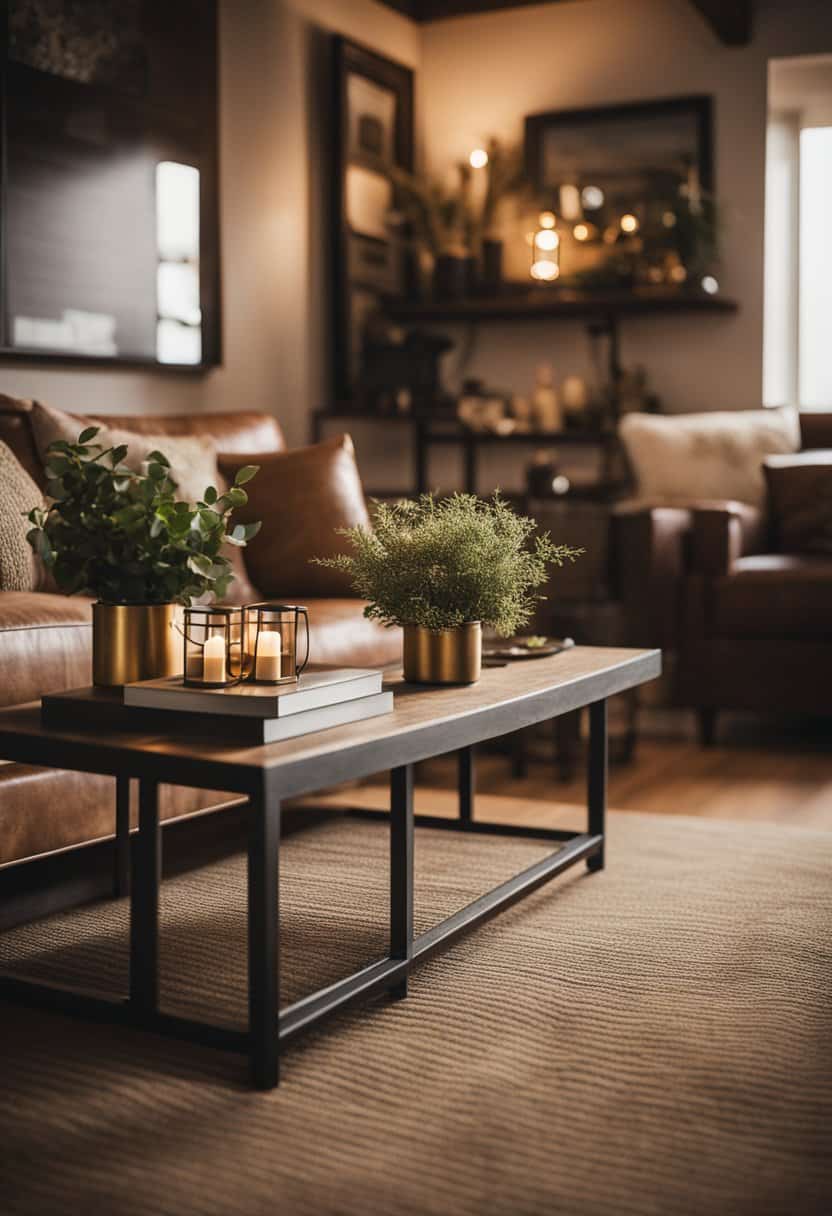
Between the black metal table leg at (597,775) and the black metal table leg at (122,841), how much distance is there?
0.86 metres

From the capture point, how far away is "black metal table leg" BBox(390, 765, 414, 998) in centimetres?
192

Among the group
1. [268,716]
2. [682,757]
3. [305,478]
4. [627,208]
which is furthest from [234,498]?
[627,208]

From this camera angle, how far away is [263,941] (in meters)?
1.62

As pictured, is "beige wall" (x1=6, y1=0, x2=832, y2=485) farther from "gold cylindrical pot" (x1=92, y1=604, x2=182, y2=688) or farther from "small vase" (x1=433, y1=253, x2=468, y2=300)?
"gold cylindrical pot" (x1=92, y1=604, x2=182, y2=688)

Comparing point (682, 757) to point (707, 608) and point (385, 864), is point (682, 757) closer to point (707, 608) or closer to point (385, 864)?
point (707, 608)

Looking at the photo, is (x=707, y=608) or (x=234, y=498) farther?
(x=707, y=608)

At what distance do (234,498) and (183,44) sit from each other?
2.91 metres

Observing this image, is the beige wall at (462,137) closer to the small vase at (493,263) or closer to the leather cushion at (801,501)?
the small vase at (493,263)

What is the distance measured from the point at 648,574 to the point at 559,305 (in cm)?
165

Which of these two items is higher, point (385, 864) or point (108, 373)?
point (108, 373)

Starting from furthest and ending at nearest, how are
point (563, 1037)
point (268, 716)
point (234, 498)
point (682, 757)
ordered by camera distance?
point (682, 757)
point (234, 498)
point (563, 1037)
point (268, 716)

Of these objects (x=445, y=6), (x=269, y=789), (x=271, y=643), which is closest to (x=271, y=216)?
(x=445, y=6)

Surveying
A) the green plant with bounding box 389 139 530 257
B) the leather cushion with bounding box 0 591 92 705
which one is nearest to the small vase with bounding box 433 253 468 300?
the green plant with bounding box 389 139 530 257

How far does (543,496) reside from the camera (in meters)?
5.07
